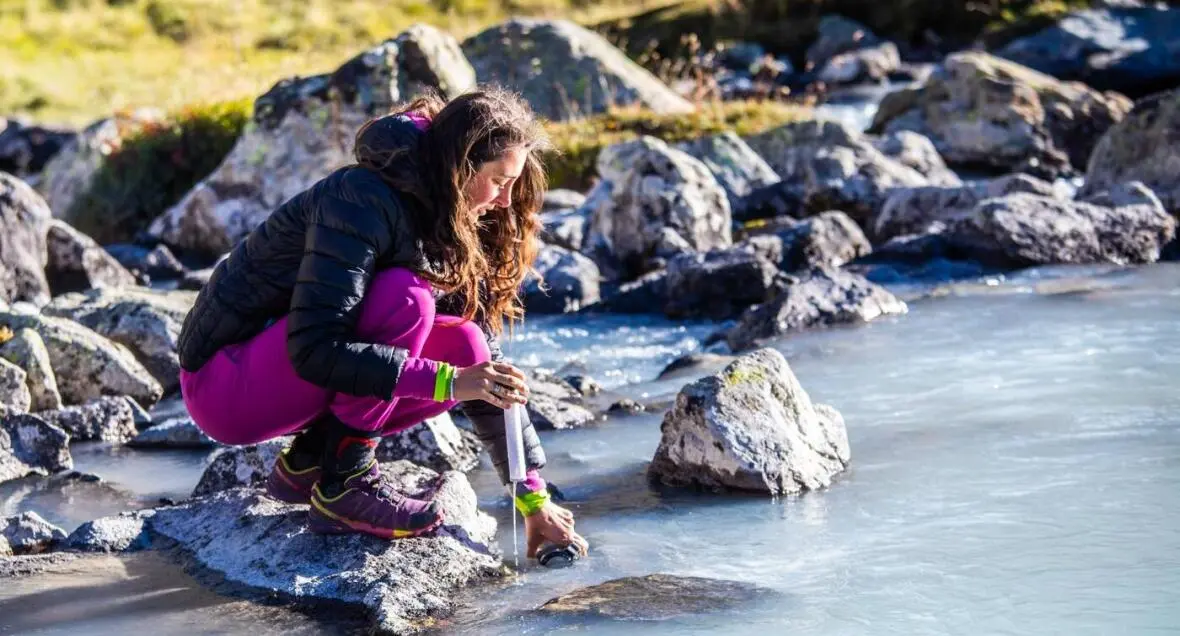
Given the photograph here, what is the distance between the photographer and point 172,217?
14969 mm

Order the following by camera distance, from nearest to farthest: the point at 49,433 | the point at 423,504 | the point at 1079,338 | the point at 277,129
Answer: the point at 423,504 < the point at 49,433 < the point at 1079,338 < the point at 277,129

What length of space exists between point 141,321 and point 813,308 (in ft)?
13.7

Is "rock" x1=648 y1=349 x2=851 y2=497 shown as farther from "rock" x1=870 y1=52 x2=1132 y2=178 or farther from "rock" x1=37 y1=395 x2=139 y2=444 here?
"rock" x1=870 y1=52 x2=1132 y2=178

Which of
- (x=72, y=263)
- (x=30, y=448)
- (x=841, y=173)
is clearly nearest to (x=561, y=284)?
(x=841, y=173)

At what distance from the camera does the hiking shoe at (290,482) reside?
17.5ft

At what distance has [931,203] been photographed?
512 inches

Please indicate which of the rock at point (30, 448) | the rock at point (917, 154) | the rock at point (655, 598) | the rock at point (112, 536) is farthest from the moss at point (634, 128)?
the rock at point (655, 598)

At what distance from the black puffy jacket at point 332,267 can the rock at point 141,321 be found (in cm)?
417

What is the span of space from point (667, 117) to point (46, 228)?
7.15 m

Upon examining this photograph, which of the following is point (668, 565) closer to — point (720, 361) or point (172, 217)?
point (720, 361)

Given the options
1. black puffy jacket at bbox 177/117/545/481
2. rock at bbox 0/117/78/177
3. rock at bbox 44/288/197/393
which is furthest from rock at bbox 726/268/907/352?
rock at bbox 0/117/78/177

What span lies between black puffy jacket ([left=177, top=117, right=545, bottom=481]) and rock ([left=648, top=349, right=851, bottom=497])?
161 cm

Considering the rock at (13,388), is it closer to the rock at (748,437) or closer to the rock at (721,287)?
the rock at (748,437)

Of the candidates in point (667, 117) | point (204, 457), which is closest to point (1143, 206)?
point (667, 117)
